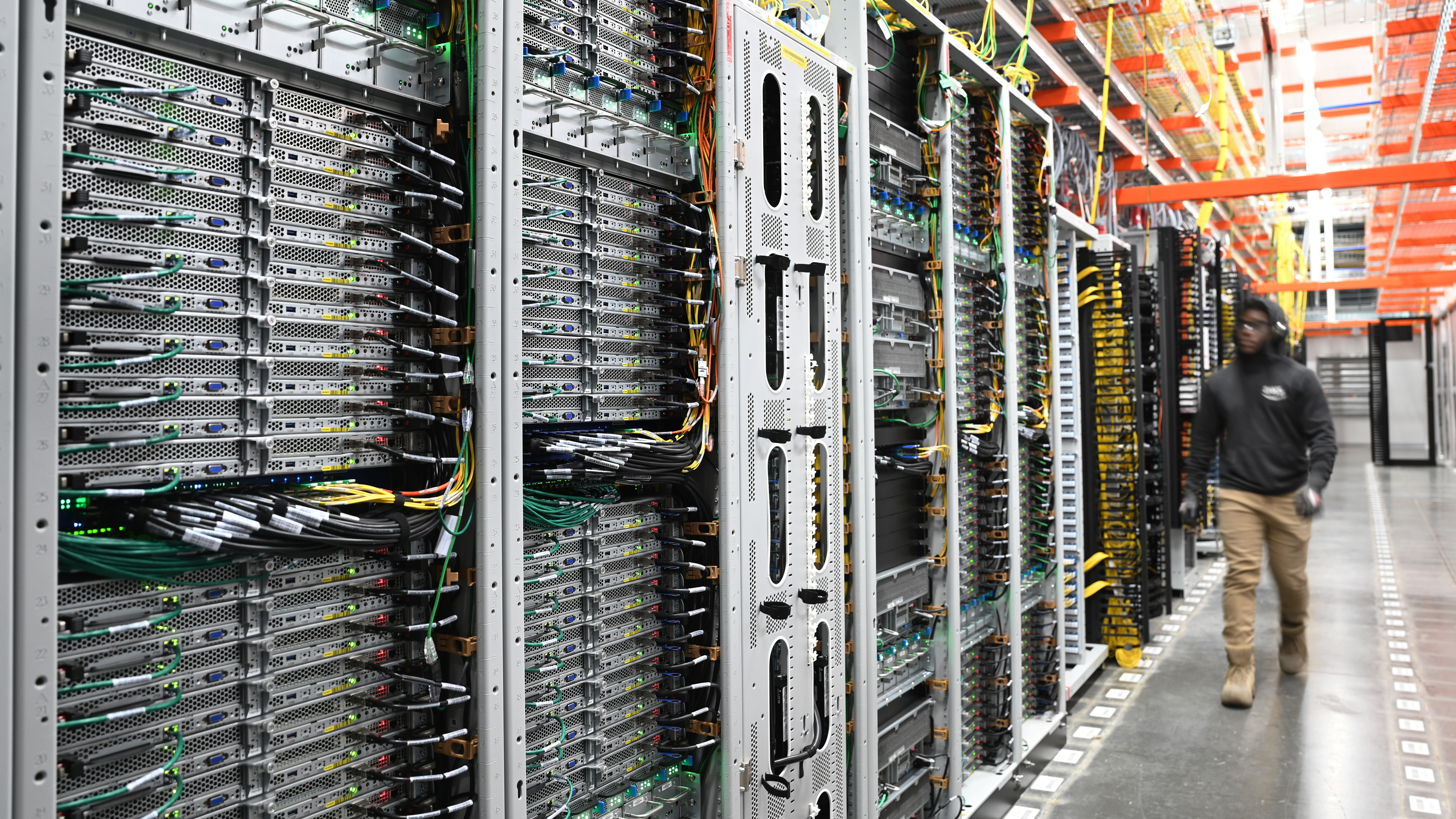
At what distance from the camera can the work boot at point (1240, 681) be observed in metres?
4.42

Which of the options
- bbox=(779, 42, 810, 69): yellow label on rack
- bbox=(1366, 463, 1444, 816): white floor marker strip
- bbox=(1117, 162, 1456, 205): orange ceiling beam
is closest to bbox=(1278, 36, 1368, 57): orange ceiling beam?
bbox=(1117, 162, 1456, 205): orange ceiling beam

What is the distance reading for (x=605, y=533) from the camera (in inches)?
75.7

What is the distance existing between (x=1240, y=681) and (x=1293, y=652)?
24.9 inches

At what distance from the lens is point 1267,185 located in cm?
706

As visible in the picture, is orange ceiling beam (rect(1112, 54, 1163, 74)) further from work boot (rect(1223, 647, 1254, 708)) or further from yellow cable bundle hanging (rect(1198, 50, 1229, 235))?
work boot (rect(1223, 647, 1254, 708))

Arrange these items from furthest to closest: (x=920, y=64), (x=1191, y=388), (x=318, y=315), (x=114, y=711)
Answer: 1. (x=1191, y=388)
2. (x=920, y=64)
3. (x=318, y=315)
4. (x=114, y=711)

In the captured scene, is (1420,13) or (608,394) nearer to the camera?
(608,394)

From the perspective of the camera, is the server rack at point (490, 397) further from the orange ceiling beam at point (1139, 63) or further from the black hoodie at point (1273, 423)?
the orange ceiling beam at point (1139, 63)

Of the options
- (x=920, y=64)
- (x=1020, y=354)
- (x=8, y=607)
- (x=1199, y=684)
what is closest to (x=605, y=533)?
(x=8, y=607)

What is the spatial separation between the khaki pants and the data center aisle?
16.4 inches

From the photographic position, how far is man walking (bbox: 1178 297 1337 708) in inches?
171

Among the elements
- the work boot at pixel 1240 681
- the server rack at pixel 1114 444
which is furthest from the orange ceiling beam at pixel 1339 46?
the work boot at pixel 1240 681

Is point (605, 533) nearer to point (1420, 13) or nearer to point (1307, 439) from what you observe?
point (1307, 439)

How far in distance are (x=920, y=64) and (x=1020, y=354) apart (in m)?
1.34
